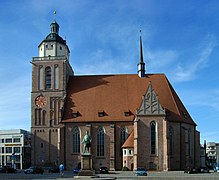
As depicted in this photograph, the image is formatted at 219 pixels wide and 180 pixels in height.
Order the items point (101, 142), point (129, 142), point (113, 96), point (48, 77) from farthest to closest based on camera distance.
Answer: point (48, 77) → point (113, 96) → point (101, 142) → point (129, 142)

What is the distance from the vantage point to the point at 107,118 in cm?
6775

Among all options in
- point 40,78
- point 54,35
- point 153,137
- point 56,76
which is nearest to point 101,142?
point 153,137

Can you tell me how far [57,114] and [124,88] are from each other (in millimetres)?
13258

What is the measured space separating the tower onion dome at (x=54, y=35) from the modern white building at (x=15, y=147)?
45438mm

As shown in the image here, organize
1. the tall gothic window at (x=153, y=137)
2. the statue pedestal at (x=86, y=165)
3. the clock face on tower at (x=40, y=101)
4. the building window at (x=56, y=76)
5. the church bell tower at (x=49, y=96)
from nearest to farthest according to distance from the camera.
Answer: the statue pedestal at (x=86, y=165), the tall gothic window at (x=153, y=137), the church bell tower at (x=49, y=96), the clock face on tower at (x=40, y=101), the building window at (x=56, y=76)

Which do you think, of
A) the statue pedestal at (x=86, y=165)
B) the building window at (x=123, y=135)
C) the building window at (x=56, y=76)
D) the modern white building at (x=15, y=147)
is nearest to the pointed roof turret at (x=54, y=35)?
the building window at (x=56, y=76)

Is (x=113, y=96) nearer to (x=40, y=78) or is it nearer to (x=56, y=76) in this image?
(x=56, y=76)

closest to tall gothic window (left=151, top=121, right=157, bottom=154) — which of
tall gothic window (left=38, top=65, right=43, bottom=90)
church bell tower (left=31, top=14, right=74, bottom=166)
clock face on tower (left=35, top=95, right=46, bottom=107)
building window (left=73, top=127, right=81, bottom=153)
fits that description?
building window (left=73, top=127, right=81, bottom=153)

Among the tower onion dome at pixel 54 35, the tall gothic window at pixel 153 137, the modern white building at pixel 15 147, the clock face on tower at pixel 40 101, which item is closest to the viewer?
the tall gothic window at pixel 153 137

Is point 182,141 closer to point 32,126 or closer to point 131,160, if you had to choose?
point 131,160

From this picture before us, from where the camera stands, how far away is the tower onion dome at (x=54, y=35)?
7238cm

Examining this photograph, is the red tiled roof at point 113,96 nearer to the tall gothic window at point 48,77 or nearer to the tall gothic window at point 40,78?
the tall gothic window at point 48,77

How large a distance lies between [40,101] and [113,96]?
44.6 ft

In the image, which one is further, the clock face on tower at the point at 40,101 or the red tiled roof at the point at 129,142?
the clock face on tower at the point at 40,101
